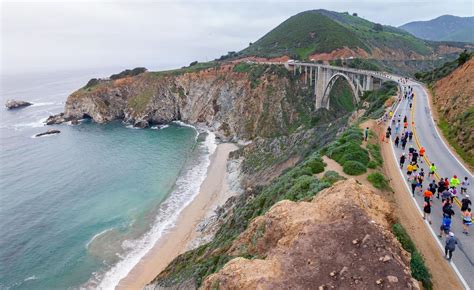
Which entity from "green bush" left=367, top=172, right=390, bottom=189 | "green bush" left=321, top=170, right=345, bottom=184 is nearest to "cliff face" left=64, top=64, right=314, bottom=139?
"green bush" left=321, top=170, right=345, bottom=184

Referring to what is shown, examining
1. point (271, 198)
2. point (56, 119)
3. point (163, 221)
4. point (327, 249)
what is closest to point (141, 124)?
point (56, 119)

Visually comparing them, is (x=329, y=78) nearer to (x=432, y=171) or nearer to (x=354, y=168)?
(x=432, y=171)

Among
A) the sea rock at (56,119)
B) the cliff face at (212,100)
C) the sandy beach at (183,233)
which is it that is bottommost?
the sandy beach at (183,233)

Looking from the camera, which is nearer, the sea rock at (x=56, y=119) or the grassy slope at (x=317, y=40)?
the sea rock at (x=56, y=119)

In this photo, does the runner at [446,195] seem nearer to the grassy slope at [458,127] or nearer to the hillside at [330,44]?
the grassy slope at [458,127]

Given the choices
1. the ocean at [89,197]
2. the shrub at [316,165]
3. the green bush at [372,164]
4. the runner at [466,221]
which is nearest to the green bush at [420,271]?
the runner at [466,221]

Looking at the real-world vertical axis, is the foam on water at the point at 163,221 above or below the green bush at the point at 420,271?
below

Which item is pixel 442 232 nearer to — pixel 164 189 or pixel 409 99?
pixel 409 99
